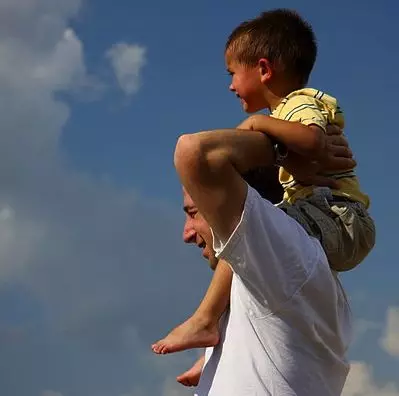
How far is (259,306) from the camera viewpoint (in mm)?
2766

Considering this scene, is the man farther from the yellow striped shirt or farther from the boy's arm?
the yellow striped shirt

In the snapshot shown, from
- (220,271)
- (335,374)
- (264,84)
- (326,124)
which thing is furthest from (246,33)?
(335,374)

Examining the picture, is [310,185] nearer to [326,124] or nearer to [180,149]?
[326,124]

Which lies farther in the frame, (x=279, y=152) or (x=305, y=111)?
(x=305, y=111)

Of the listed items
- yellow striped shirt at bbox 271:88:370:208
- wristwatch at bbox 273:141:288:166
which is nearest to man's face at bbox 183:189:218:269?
yellow striped shirt at bbox 271:88:370:208

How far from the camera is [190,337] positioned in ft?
10.9

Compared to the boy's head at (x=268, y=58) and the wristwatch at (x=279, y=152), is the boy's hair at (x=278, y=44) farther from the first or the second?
the wristwatch at (x=279, y=152)

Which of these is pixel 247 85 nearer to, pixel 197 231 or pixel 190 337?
pixel 197 231

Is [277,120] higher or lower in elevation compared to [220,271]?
higher

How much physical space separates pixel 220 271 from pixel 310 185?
55 centimetres

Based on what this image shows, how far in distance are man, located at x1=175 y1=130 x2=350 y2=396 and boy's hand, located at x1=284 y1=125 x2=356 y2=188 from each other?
0.10ft

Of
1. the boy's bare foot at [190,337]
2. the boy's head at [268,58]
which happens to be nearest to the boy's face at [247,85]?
the boy's head at [268,58]

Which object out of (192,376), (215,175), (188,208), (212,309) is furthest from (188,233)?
(215,175)

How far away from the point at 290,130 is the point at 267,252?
56cm
